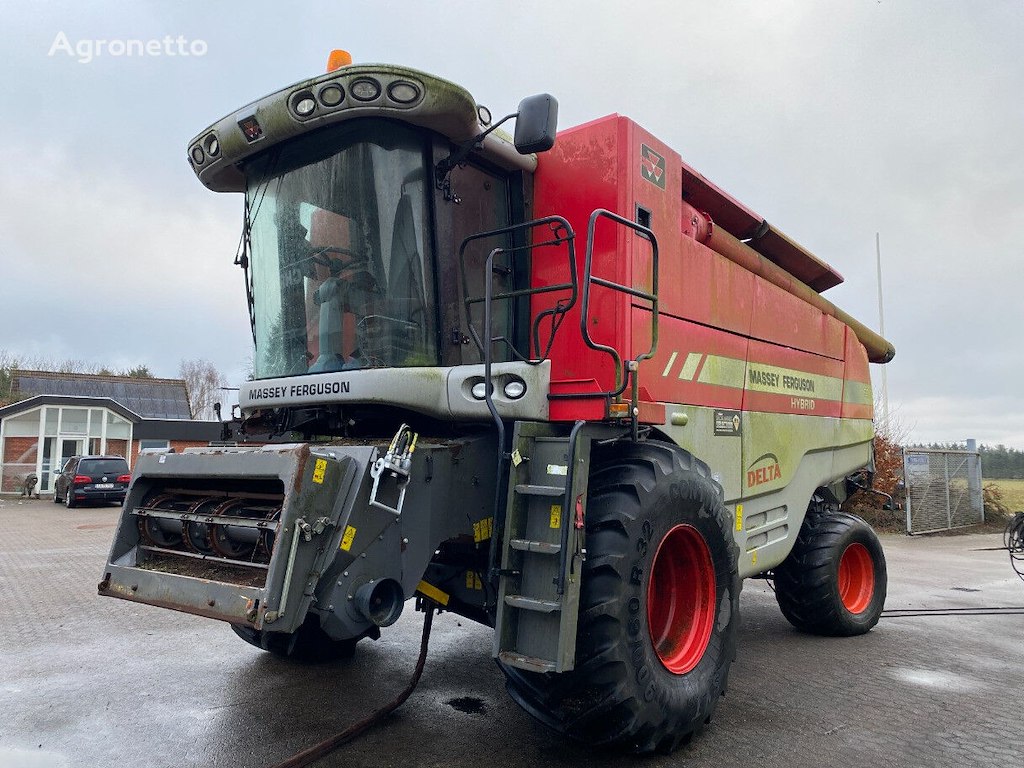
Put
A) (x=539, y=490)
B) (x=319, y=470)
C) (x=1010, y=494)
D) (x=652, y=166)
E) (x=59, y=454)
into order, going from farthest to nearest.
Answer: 1. (x=59, y=454)
2. (x=1010, y=494)
3. (x=652, y=166)
4. (x=539, y=490)
5. (x=319, y=470)

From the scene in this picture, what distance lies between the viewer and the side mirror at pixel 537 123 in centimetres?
369

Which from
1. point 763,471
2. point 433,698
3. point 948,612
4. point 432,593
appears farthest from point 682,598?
point 948,612

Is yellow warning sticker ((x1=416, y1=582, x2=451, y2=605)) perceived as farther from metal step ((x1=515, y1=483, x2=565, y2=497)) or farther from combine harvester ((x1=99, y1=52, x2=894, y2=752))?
metal step ((x1=515, y1=483, x2=565, y2=497))

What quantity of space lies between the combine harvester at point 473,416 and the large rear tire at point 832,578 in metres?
1.41

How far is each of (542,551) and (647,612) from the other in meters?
0.67

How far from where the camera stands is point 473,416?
3.89 m

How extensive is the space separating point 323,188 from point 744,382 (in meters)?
3.16

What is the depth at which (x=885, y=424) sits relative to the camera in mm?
18766

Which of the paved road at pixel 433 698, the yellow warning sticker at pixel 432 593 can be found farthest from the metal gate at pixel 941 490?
the yellow warning sticker at pixel 432 593

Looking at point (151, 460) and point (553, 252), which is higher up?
point (553, 252)

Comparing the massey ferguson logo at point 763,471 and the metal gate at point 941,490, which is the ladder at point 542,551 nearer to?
the massey ferguson logo at point 763,471

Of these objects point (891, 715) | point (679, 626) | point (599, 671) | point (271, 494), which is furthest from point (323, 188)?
point (891, 715)

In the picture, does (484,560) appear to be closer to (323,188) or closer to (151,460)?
(151,460)

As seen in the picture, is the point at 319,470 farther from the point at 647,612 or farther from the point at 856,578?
the point at 856,578
